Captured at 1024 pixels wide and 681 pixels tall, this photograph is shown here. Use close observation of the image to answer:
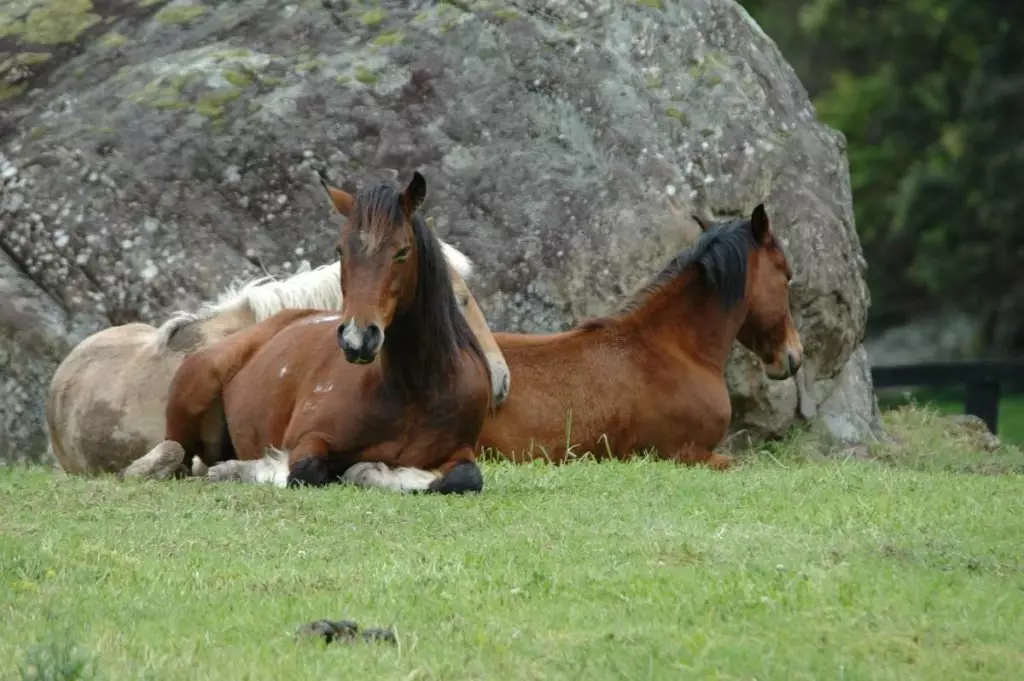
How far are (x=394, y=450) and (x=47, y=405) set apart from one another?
3.32m

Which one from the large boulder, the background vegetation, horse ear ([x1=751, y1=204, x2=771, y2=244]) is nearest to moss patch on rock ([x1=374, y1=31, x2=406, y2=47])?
the large boulder

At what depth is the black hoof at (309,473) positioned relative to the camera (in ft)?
27.3

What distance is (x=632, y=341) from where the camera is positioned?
10.6m

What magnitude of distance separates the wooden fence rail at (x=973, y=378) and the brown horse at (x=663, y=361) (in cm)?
575

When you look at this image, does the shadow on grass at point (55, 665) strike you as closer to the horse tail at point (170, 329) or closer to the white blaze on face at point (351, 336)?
the white blaze on face at point (351, 336)

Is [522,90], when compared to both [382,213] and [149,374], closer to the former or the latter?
[149,374]

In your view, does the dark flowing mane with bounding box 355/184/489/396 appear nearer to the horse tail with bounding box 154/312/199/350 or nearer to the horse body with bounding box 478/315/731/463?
the horse body with bounding box 478/315/731/463

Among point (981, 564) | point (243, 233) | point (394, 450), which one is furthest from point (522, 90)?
point (981, 564)

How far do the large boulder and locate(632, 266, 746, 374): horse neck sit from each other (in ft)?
3.61

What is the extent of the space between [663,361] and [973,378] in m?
7.51

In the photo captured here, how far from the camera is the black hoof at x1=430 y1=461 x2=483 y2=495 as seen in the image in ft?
26.5

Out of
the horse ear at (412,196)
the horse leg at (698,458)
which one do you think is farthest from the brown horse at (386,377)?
the horse leg at (698,458)

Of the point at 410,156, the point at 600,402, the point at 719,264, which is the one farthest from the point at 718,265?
the point at 410,156

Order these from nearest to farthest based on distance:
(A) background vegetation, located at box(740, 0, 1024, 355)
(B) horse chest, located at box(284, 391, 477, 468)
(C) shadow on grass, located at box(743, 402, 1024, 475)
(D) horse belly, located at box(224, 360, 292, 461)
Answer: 1. (B) horse chest, located at box(284, 391, 477, 468)
2. (D) horse belly, located at box(224, 360, 292, 461)
3. (C) shadow on grass, located at box(743, 402, 1024, 475)
4. (A) background vegetation, located at box(740, 0, 1024, 355)
